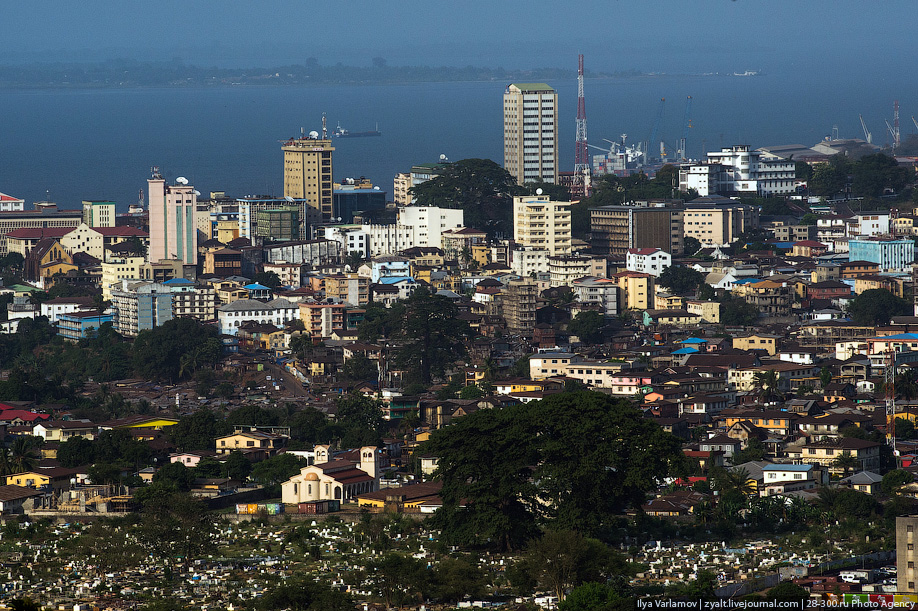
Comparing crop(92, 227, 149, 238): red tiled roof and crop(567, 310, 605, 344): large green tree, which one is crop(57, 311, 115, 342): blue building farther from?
crop(567, 310, 605, 344): large green tree

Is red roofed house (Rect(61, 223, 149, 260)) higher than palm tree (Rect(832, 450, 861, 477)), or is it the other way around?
red roofed house (Rect(61, 223, 149, 260))

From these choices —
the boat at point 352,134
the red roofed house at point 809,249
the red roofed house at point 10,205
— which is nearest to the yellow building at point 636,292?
the red roofed house at point 809,249

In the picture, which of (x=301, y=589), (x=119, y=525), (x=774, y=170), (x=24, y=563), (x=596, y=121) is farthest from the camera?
(x=596, y=121)

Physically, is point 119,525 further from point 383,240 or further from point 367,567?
point 383,240

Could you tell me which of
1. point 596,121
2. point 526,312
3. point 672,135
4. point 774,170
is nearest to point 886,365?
point 526,312

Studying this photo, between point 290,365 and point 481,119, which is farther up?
point 481,119

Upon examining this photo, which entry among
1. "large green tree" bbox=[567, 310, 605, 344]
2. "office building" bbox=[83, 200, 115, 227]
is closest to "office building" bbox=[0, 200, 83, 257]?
"office building" bbox=[83, 200, 115, 227]

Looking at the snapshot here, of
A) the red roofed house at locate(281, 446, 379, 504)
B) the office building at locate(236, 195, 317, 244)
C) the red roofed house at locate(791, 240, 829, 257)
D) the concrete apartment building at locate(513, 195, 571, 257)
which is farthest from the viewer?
the office building at locate(236, 195, 317, 244)

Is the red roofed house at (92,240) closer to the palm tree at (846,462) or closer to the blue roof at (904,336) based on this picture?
the blue roof at (904,336)
